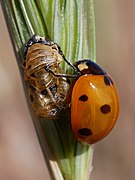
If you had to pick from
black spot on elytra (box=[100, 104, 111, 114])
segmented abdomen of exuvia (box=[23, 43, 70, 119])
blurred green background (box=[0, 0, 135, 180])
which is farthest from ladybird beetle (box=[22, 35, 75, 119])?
blurred green background (box=[0, 0, 135, 180])

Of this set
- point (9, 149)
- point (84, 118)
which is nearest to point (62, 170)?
point (84, 118)

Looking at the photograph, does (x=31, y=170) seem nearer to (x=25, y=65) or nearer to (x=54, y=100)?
(x=54, y=100)

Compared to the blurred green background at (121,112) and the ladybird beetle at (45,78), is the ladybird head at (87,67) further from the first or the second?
the blurred green background at (121,112)

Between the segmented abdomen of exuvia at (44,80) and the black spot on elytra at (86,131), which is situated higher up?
the segmented abdomen of exuvia at (44,80)

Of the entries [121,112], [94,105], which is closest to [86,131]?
[94,105]

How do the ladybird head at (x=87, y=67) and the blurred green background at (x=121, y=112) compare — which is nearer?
the ladybird head at (x=87, y=67)

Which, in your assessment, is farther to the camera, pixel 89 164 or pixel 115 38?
pixel 115 38

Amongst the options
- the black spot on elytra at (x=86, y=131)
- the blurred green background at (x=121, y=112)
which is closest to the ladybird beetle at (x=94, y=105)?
the black spot on elytra at (x=86, y=131)
